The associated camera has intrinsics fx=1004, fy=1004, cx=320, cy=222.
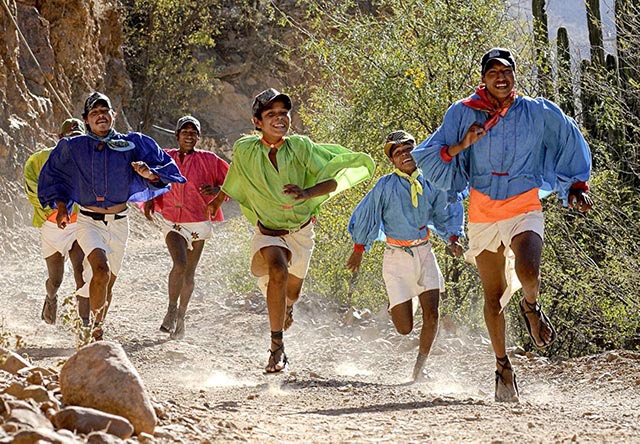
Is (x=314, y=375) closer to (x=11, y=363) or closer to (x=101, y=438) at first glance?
(x=11, y=363)

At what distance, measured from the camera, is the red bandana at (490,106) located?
20.7ft

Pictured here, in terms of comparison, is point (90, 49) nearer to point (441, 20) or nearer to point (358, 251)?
point (441, 20)

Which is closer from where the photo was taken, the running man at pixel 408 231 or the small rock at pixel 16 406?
the small rock at pixel 16 406

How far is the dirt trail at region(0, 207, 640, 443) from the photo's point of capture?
15.4 ft

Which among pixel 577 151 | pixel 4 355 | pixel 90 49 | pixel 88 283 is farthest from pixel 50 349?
pixel 90 49

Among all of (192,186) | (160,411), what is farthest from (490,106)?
(192,186)

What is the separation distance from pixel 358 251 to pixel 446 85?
344cm

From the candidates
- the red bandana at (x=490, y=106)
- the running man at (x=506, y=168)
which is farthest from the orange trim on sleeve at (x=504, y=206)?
the red bandana at (x=490, y=106)

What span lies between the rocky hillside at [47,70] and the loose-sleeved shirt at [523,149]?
10.5 m

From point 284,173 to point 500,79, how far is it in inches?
74.7

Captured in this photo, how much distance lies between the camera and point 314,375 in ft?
25.5

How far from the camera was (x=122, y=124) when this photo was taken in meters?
24.9

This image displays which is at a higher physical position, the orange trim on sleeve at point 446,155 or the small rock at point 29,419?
the orange trim on sleeve at point 446,155

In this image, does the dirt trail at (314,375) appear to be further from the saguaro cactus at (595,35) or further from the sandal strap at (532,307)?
the saguaro cactus at (595,35)
